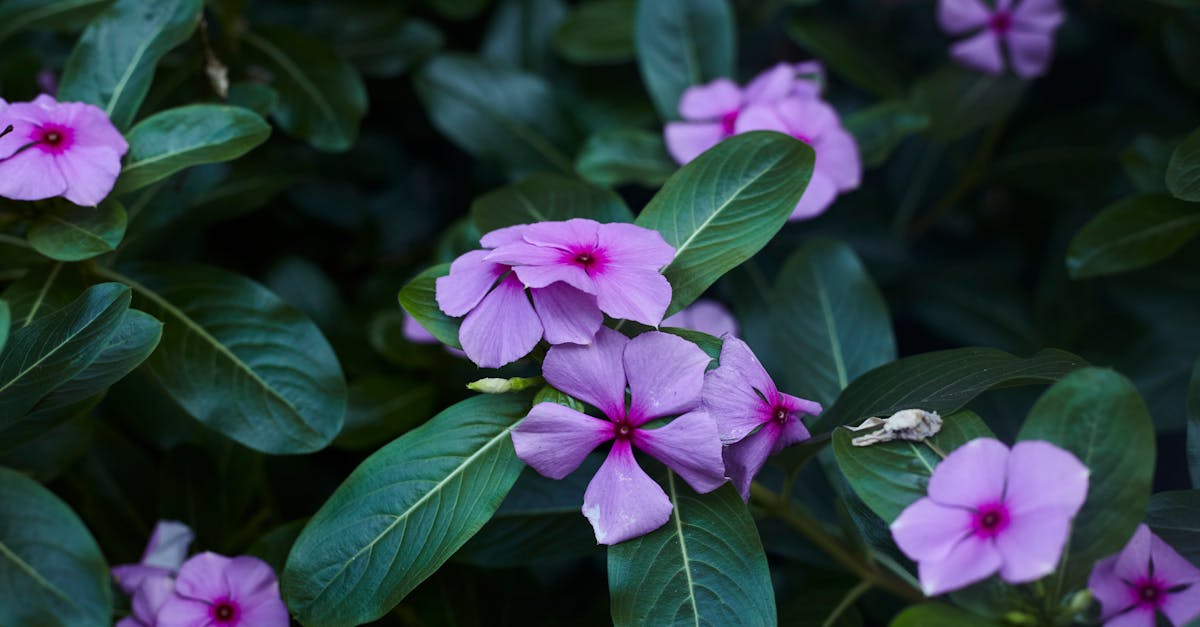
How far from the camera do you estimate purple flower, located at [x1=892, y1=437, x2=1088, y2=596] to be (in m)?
0.70

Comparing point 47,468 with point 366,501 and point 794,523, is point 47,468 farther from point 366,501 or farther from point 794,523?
point 794,523

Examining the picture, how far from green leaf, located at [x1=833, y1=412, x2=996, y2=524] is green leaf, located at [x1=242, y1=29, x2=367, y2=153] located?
82 cm

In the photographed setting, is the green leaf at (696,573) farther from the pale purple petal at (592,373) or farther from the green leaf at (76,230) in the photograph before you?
the green leaf at (76,230)

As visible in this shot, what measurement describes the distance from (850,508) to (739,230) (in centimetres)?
26

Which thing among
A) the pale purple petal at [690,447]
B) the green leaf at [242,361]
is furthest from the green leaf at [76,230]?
the pale purple petal at [690,447]

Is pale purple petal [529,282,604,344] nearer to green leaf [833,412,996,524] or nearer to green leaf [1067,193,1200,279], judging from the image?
green leaf [833,412,996,524]

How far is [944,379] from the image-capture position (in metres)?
0.87

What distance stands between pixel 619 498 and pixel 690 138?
2.00ft

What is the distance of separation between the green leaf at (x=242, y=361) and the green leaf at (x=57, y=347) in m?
0.17

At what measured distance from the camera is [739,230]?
96 cm

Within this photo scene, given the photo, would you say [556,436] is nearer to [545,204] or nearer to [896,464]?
[896,464]

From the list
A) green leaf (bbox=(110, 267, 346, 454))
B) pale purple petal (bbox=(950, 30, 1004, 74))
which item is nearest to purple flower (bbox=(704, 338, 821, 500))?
green leaf (bbox=(110, 267, 346, 454))

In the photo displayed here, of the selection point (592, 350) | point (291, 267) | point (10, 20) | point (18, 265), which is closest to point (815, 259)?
point (592, 350)

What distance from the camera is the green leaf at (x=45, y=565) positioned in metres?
0.82
